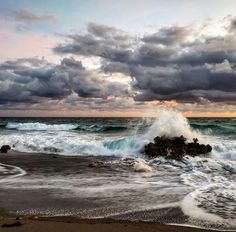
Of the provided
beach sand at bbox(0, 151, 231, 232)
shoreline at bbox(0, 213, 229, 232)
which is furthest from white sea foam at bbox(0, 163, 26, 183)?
shoreline at bbox(0, 213, 229, 232)

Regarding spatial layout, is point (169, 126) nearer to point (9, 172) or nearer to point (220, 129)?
point (9, 172)

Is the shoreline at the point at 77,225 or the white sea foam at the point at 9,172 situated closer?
the shoreline at the point at 77,225

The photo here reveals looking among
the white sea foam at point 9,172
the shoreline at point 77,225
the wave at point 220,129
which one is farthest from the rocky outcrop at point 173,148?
the wave at point 220,129

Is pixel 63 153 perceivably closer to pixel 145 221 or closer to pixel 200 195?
pixel 200 195

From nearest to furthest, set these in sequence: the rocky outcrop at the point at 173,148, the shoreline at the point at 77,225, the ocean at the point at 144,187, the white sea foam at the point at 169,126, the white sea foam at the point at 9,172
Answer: the shoreline at the point at 77,225 < the ocean at the point at 144,187 < the white sea foam at the point at 9,172 < the rocky outcrop at the point at 173,148 < the white sea foam at the point at 169,126

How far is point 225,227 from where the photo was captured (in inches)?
217

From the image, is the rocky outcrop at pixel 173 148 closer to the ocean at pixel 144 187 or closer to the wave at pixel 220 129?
the ocean at pixel 144 187

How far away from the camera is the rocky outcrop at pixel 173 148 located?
48.5 ft

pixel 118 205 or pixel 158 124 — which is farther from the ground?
pixel 158 124

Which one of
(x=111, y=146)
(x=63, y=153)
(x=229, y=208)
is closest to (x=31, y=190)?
(x=229, y=208)

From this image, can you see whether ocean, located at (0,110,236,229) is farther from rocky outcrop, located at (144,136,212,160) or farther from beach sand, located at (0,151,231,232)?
rocky outcrop, located at (144,136,212,160)

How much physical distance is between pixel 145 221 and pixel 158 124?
12.4 metres

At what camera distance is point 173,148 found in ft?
49.7

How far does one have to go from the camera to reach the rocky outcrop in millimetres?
14789
